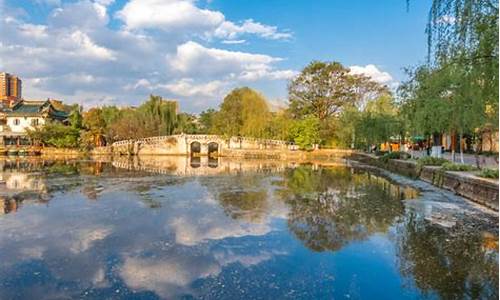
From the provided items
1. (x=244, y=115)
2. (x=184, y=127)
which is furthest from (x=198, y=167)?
(x=184, y=127)

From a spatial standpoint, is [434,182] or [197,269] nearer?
[197,269]

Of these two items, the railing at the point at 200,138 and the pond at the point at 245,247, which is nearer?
the pond at the point at 245,247

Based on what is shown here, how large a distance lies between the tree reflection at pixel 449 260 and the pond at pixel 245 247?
17mm

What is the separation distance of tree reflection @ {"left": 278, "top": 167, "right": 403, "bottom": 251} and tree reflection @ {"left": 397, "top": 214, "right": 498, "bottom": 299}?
2.94 feet

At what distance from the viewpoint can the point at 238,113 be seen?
44.6 meters

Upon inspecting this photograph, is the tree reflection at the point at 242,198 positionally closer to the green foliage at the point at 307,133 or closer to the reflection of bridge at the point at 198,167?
the reflection of bridge at the point at 198,167

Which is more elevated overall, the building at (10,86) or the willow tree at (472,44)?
the building at (10,86)

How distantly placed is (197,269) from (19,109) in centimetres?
4769

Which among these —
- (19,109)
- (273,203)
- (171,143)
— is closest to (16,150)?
(19,109)

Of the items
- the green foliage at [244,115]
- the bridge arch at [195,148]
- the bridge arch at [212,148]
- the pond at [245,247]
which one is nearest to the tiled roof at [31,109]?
the bridge arch at [195,148]

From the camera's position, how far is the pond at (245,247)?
5129mm

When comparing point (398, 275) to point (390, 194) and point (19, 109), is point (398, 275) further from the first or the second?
point (19, 109)

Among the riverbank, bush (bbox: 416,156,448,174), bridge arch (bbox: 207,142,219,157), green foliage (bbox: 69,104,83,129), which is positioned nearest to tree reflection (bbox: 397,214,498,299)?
the riverbank

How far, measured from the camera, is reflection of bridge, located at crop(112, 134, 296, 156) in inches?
1665
